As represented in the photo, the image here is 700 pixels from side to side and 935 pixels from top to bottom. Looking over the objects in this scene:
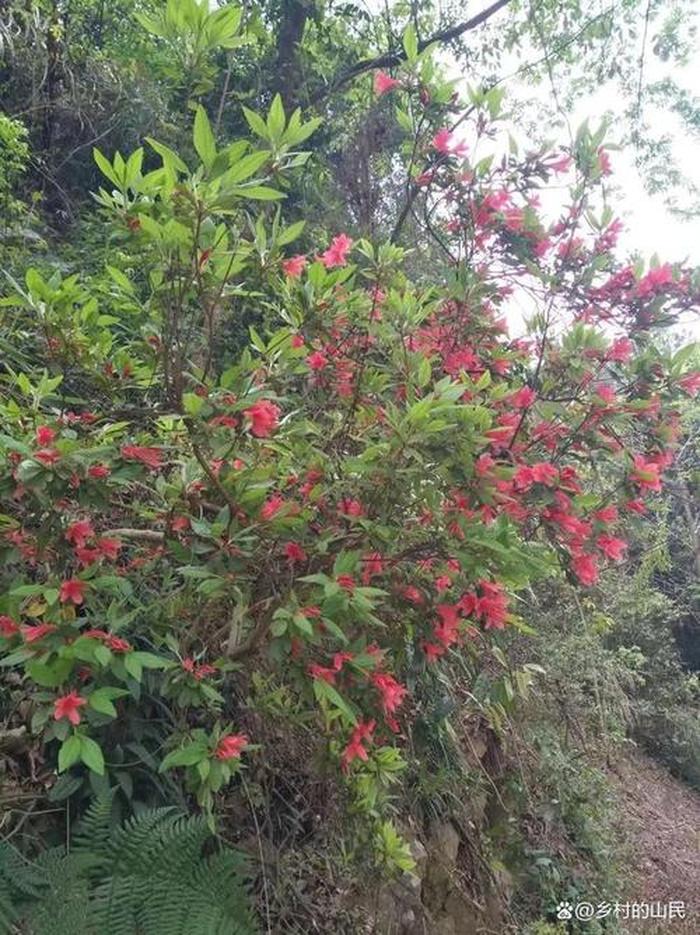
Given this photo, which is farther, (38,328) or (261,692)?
(261,692)

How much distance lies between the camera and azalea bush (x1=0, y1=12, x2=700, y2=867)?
56.9 inches

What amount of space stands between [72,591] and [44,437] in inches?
11.8

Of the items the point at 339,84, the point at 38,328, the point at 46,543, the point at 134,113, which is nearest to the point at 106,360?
the point at 38,328

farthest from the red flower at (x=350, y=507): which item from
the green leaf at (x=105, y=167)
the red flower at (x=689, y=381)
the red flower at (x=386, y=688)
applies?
the red flower at (x=689, y=381)

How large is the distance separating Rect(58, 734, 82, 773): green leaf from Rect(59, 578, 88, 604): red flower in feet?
0.81

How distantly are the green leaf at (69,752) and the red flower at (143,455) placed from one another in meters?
0.55

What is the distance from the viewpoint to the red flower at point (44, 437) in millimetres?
1362

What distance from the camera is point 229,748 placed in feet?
4.94

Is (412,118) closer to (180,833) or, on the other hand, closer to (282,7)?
(180,833)

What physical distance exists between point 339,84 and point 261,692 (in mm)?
3711

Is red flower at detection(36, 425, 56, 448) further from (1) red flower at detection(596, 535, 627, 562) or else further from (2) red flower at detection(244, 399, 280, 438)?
(1) red flower at detection(596, 535, 627, 562)

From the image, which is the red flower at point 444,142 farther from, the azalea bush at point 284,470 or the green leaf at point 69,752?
the green leaf at point 69,752

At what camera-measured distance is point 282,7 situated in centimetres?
420

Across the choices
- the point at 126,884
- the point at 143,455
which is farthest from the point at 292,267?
the point at 126,884
